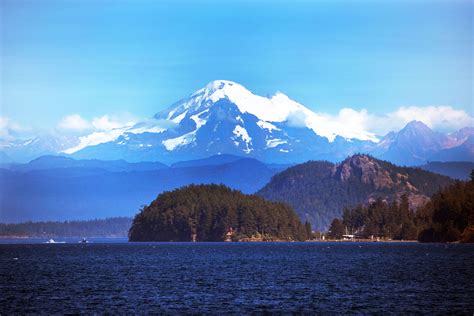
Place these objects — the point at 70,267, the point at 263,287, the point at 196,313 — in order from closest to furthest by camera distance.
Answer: the point at 196,313
the point at 263,287
the point at 70,267

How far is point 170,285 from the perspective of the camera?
115250 mm

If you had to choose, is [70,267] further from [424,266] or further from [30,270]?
[424,266]

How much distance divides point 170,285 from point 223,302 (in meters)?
22.3

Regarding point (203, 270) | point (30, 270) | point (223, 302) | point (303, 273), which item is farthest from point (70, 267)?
point (223, 302)

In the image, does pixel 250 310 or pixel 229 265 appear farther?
pixel 229 265

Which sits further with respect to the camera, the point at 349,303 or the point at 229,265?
the point at 229,265

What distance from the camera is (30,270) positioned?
492 ft

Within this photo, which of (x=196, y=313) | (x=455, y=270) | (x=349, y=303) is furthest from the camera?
(x=455, y=270)

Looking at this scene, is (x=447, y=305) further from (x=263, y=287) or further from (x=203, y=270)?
(x=203, y=270)

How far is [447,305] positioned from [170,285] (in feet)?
131

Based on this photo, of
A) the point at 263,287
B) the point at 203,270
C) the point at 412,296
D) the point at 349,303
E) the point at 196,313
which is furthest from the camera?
the point at 203,270

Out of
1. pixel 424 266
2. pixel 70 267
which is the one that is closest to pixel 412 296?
pixel 424 266

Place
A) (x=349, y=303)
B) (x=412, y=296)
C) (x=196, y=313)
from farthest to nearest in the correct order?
(x=412, y=296), (x=349, y=303), (x=196, y=313)

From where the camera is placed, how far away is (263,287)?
364 ft
